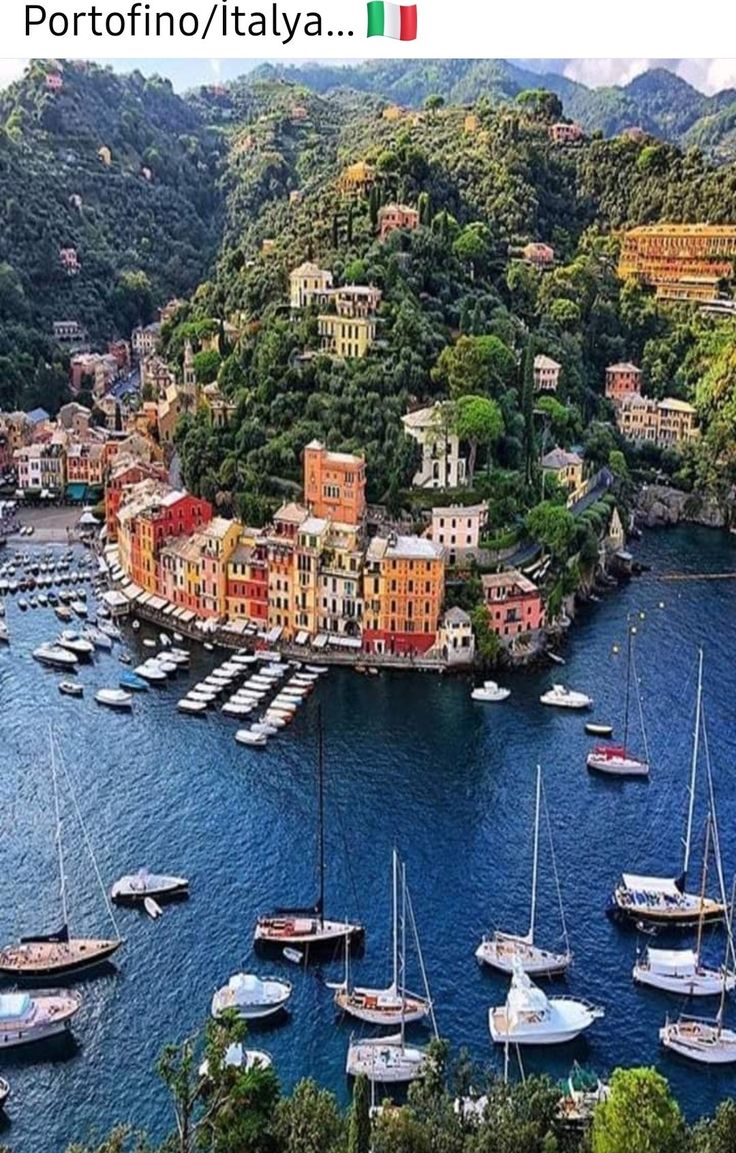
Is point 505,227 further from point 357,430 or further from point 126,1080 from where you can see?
point 126,1080

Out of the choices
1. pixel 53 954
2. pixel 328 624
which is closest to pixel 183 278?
pixel 328 624

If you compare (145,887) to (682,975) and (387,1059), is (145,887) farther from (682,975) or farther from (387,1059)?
(682,975)

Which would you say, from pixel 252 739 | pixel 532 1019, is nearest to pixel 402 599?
pixel 252 739

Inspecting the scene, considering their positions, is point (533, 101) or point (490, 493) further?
point (533, 101)

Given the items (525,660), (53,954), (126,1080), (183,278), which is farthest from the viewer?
(183,278)

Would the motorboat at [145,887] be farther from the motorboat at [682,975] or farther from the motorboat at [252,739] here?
the motorboat at [682,975]

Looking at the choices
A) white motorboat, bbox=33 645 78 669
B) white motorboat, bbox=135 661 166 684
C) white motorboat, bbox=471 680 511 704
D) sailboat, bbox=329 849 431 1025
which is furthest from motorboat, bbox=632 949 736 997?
white motorboat, bbox=33 645 78 669

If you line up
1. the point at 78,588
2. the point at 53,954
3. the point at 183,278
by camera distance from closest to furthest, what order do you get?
the point at 53,954, the point at 78,588, the point at 183,278

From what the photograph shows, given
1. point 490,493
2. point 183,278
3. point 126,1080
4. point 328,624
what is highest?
point 183,278
